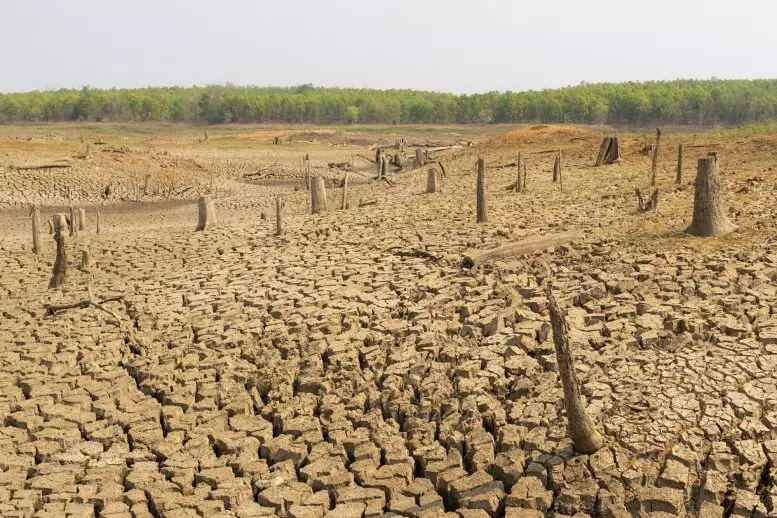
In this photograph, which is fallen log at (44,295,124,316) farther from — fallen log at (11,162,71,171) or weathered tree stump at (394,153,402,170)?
weathered tree stump at (394,153,402,170)

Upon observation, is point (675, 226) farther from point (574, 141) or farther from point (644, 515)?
point (574, 141)

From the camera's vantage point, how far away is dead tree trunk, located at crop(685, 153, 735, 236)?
368 inches

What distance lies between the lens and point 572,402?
5.19 metres

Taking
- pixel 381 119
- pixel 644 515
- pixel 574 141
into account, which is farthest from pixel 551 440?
pixel 381 119

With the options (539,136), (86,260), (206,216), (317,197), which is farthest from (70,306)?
(539,136)

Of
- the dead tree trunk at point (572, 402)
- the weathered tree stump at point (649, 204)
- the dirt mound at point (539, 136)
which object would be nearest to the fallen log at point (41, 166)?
the dirt mound at point (539, 136)

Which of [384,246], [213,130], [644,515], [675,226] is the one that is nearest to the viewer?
[644,515]

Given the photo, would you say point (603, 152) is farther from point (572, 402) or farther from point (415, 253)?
point (572, 402)

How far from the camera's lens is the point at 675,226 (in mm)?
10453

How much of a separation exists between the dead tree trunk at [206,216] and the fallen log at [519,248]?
21.3 feet

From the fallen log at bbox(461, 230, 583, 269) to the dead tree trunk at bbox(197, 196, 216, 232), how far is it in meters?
6.51

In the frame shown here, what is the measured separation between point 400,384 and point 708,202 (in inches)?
195

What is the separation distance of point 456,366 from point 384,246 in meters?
4.48

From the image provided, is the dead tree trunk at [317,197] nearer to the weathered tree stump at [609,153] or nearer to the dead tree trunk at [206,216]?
the dead tree trunk at [206,216]
